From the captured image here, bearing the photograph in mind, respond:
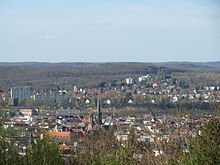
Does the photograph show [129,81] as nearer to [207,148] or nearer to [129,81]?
[129,81]

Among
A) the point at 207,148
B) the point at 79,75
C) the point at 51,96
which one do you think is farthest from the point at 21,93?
the point at 207,148

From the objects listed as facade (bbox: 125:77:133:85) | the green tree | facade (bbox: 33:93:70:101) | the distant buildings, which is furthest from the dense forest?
the green tree

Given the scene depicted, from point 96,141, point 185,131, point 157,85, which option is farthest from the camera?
point 157,85

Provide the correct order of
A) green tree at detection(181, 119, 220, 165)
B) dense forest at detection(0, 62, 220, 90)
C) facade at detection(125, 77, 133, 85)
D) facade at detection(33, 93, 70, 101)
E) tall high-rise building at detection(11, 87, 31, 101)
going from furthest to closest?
facade at detection(125, 77, 133, 85)
dense forest at detection(0, 62, 220, 90)
facade at detection(33, 93, 70, 101)
tall high-rise building at detection(11, 87, 31, 101)
green tree at detection(181, 119, 220, 165)

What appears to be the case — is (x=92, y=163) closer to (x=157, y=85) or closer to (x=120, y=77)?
(x=157, y=85)

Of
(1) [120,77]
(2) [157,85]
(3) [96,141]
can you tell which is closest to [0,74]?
(1) [120,77]

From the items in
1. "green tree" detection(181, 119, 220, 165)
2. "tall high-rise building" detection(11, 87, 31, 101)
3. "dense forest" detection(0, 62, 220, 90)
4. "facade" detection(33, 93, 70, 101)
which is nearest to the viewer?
"green tree" detection(181, 119, 220, 165)

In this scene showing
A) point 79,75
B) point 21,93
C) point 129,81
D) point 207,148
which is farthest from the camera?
point 79,75

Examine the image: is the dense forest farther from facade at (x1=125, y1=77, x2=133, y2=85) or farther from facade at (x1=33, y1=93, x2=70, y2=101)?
facade at (x1=33, y1=93, x2=70, y2=101)

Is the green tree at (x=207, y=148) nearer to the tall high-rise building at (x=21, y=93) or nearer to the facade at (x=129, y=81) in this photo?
the tall high-rise building at (x=21, y=93)

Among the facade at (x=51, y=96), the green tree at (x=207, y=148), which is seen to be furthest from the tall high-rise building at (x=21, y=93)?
the green tree at (x=207, y=148)

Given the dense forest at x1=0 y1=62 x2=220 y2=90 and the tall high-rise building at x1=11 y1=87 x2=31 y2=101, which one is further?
the dense forest at x1=0 y1=62 x2=220 y2=90
